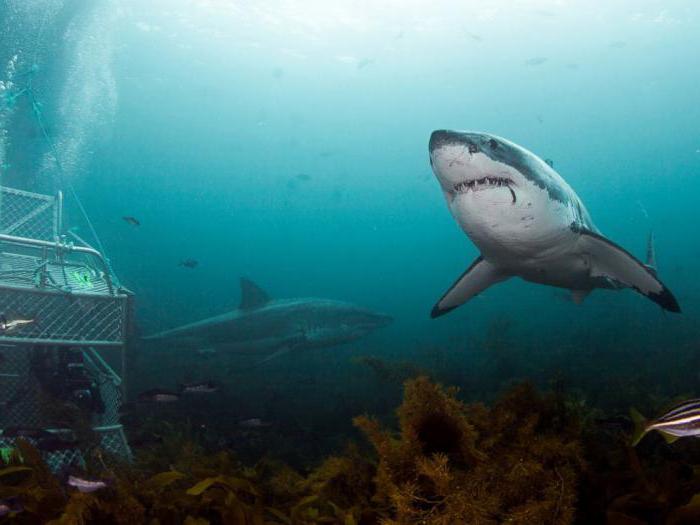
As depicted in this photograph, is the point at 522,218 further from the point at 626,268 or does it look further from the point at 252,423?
the point at 252,423

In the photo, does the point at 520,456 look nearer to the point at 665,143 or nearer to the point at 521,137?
the point at 521,137

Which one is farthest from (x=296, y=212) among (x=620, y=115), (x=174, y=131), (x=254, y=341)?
(x=254, y=341)

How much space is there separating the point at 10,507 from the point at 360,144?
108 m

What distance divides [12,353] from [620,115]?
98093mm

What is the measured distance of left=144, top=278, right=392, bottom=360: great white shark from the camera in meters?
15.1

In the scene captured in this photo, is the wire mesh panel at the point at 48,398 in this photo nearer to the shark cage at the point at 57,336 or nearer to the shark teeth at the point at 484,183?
the shark cage at the point at 57,336

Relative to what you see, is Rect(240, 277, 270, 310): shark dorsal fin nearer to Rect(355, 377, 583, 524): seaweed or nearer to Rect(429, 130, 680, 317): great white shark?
Rect(429, 130, 680, 317): great white shark

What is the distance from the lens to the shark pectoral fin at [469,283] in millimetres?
6719

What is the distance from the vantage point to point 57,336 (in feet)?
24.1

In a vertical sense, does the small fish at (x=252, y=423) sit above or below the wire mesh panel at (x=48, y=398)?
below

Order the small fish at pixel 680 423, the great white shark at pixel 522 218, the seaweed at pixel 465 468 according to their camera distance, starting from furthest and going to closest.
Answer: the great white shark at pixel 522 218 → the small fish at pixel 680 423 → the seaweed at pixel 465 468

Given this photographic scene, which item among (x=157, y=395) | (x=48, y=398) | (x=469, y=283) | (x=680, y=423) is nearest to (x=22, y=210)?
(x=48, y=398)

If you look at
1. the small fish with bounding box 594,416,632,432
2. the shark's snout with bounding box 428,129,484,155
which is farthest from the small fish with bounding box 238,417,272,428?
the shark's snout with bounding box 428,129,484,155

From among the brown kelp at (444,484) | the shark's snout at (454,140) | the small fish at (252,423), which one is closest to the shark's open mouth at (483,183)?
the shark's snout at (454,140)
